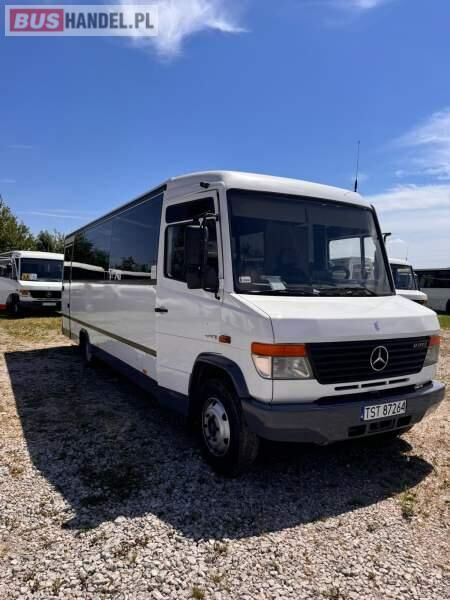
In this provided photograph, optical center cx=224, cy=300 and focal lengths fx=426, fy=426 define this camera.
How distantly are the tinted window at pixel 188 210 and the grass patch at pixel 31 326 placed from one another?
30.5ft

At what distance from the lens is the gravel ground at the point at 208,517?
105 inches

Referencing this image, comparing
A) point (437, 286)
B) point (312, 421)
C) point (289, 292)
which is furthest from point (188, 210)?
point (437, 286)

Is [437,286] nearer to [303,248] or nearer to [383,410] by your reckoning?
[303,248]

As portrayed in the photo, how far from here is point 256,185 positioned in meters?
4.10

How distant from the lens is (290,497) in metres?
3.69

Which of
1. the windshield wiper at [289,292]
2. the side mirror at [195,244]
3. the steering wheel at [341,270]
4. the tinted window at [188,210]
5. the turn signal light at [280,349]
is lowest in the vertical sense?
the turn signal light at [280,349]

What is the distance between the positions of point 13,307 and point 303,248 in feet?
50.9

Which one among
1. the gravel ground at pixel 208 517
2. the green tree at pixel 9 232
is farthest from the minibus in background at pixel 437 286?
the green tree at pixel 9 232

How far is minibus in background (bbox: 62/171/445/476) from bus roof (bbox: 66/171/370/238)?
0.01 metres

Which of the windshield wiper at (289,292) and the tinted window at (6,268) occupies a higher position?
the tinted window at (6,268)

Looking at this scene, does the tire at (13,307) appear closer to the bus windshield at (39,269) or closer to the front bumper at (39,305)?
the front bumper at (39,305)

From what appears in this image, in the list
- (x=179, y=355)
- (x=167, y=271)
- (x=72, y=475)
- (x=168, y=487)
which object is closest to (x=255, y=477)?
(x=168, y=487)

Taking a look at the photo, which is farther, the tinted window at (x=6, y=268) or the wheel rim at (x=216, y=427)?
the tinted window at (x=6, y=268)

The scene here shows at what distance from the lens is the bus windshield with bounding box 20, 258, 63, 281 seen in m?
16.7
